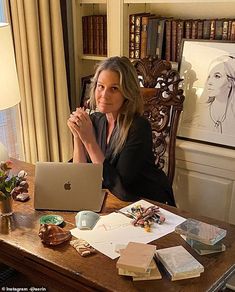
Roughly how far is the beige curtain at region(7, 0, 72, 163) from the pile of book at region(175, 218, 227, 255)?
1.44m

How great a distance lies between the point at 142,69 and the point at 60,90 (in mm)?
580

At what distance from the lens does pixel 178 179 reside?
8.04ft

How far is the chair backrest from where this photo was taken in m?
2.24

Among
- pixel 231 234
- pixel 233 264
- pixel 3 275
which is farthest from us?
pixel 3 275

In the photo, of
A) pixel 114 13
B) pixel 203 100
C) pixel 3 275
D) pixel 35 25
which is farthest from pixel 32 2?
pixel 3 275

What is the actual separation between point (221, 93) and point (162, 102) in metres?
0.34

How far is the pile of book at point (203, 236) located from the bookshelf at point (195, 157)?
0.95 meters

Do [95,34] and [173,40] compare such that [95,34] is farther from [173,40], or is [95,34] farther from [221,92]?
[221,92]

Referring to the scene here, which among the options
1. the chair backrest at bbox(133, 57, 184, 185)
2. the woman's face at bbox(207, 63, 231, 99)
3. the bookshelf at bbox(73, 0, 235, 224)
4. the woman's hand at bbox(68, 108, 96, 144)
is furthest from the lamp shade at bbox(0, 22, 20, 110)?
the woman's face at bbox(207, 63, 231, 99)

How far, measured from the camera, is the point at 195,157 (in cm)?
231

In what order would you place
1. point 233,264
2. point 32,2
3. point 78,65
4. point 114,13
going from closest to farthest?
point 233,264 < point 32,2 < point 114,13 < point 78,65

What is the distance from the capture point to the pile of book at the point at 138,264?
110cm

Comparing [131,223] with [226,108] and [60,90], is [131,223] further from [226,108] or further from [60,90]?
[60,90]

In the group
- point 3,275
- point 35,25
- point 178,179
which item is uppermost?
point 35,25
